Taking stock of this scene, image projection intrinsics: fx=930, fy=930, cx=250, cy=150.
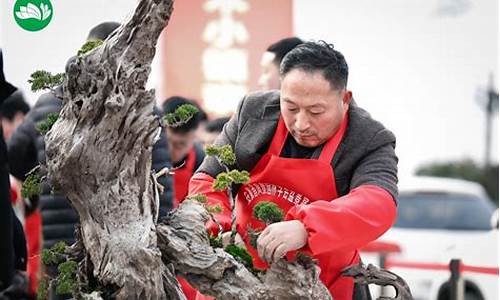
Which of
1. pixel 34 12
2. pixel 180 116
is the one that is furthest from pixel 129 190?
pixel 34 12

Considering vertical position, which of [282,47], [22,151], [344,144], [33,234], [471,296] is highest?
[282,47]

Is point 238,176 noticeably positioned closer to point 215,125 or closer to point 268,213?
point 268,213

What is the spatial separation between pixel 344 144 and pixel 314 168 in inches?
2.2

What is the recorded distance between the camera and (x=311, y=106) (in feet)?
4.20

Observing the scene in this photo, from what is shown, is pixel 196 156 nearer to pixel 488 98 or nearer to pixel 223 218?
pixel 488 98

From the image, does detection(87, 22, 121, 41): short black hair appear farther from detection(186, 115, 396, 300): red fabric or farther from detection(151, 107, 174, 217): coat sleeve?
detection(186, 115, 396, 300): red fabric

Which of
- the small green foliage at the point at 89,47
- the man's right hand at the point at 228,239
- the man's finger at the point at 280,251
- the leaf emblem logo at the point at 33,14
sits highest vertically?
the leaf emblem logo at the point at 33,14

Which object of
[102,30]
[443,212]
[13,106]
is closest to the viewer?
[102,30]

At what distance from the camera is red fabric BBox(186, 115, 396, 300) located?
4.00ft

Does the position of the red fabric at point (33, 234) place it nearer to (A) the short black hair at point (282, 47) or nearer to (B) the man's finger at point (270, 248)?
(A) the short black hair at point (282, 47)

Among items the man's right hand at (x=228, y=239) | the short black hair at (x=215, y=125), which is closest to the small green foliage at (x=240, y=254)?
the man's right hand at (x=228, y=239)

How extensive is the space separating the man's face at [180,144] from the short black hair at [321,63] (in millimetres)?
1297

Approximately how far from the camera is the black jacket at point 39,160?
1898 mm

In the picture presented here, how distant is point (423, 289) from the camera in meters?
3.00
